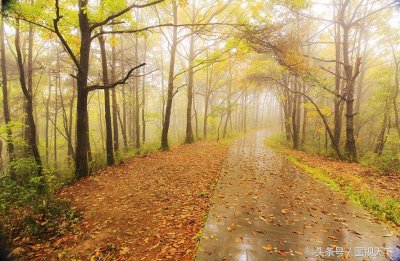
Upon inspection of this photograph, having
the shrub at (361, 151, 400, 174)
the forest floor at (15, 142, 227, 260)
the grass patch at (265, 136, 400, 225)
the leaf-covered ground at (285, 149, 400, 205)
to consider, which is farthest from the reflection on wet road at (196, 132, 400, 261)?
the shrub at (361, 151, 400, 174)

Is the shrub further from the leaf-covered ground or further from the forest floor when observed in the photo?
the forest floor

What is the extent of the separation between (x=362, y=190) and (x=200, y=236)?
5792mm

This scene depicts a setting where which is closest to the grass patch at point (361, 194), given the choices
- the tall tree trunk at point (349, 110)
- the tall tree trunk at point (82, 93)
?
the tall tree trunk at point (349, 110)

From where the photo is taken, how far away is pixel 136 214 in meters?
5.50

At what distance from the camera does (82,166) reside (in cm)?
864

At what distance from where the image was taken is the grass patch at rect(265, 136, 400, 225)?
5523 mm

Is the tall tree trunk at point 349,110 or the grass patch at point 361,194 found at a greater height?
the tall tree trunk at point 349,110

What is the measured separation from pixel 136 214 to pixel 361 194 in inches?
266

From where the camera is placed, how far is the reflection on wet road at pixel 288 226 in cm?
399

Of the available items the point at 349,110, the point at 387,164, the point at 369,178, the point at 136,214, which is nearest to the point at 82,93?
the point at 136,214

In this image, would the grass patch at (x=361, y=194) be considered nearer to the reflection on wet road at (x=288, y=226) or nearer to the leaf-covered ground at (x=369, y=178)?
the leaf-covered ground at (x=369, y=178)

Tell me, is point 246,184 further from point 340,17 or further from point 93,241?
point 340,17

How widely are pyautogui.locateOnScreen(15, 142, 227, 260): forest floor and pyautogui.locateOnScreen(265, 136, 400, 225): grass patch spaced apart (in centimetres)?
416

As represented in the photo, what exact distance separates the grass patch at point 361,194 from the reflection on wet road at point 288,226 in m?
0.34
